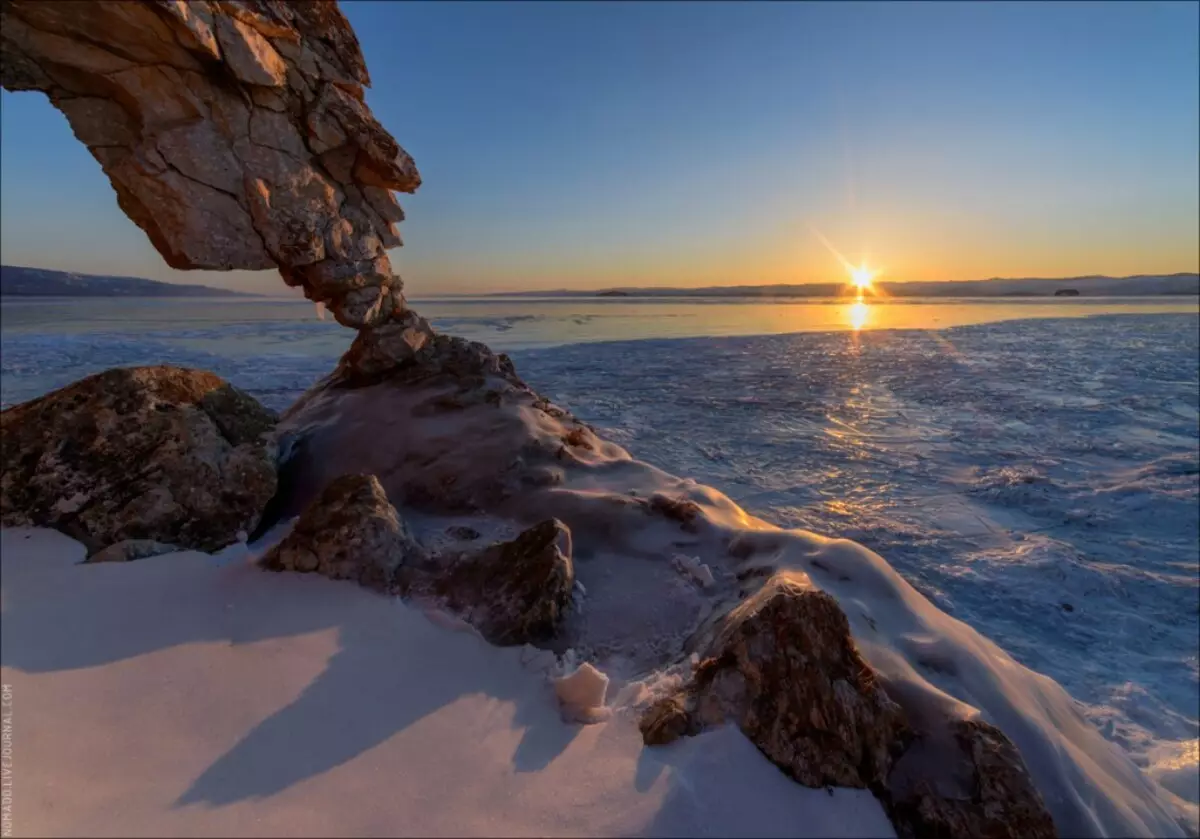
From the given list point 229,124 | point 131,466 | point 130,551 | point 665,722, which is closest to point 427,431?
point 131,466

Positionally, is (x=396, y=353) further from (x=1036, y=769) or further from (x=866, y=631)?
(x=1036, y=769)

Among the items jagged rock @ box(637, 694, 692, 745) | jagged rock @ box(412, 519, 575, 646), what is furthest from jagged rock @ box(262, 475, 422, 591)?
jagged rock @ box(637, 694, 692, 745)

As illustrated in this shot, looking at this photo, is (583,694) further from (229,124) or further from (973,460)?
(973,460)

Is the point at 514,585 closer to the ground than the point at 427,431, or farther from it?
closer to the ground

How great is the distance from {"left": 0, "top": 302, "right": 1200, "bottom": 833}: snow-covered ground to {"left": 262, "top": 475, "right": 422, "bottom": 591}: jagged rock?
0.35 metres

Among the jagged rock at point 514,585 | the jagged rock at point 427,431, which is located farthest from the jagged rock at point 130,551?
the jagged rock at point 514,585

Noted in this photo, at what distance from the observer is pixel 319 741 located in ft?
6.45

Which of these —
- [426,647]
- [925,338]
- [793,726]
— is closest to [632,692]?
[793,726]

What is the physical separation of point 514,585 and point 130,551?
2.09 m

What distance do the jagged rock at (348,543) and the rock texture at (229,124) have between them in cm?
251

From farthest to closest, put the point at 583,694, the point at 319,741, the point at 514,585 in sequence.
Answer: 1. the point at 514,585
2. the point at 583,694
3. the point at 319,741

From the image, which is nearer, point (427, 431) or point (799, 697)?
point (799, 697)

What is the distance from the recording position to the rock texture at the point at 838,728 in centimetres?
200

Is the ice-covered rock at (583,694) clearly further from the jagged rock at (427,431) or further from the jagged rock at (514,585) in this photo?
the jagged rock at (427,431)
